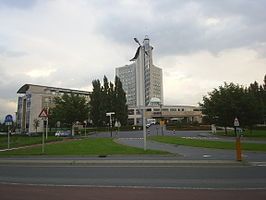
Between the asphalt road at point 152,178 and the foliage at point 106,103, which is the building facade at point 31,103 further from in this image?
the asphalt road at point 152,178

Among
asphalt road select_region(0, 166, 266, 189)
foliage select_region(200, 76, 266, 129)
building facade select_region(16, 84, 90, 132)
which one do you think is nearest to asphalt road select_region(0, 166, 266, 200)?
asphalt road select_region(0, 166, 266, 189)

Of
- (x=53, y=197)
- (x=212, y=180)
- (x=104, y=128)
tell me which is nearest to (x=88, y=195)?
(x=53, y=197)

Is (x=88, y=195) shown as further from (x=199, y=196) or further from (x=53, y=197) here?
(x=199, y=196)

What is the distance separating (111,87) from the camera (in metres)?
61.2

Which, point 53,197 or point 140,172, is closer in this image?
point 53,197

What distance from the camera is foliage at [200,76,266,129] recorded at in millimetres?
30359

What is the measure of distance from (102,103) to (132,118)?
53.6 meters

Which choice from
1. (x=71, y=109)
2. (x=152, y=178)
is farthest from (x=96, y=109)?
(x=152, y=178)

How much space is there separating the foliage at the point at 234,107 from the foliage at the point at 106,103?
2976cm

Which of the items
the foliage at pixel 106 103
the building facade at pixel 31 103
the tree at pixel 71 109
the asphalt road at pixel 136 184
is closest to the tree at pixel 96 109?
the foliage at pixel 106 103

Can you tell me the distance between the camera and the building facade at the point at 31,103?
243ft

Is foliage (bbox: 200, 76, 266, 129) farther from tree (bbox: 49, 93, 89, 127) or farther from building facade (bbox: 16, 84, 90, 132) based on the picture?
building facade (bbox: 16, 84, 90, 132)

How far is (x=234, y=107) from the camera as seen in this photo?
30.1 metres

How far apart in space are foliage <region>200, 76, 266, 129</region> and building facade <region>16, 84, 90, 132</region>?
5594cm
